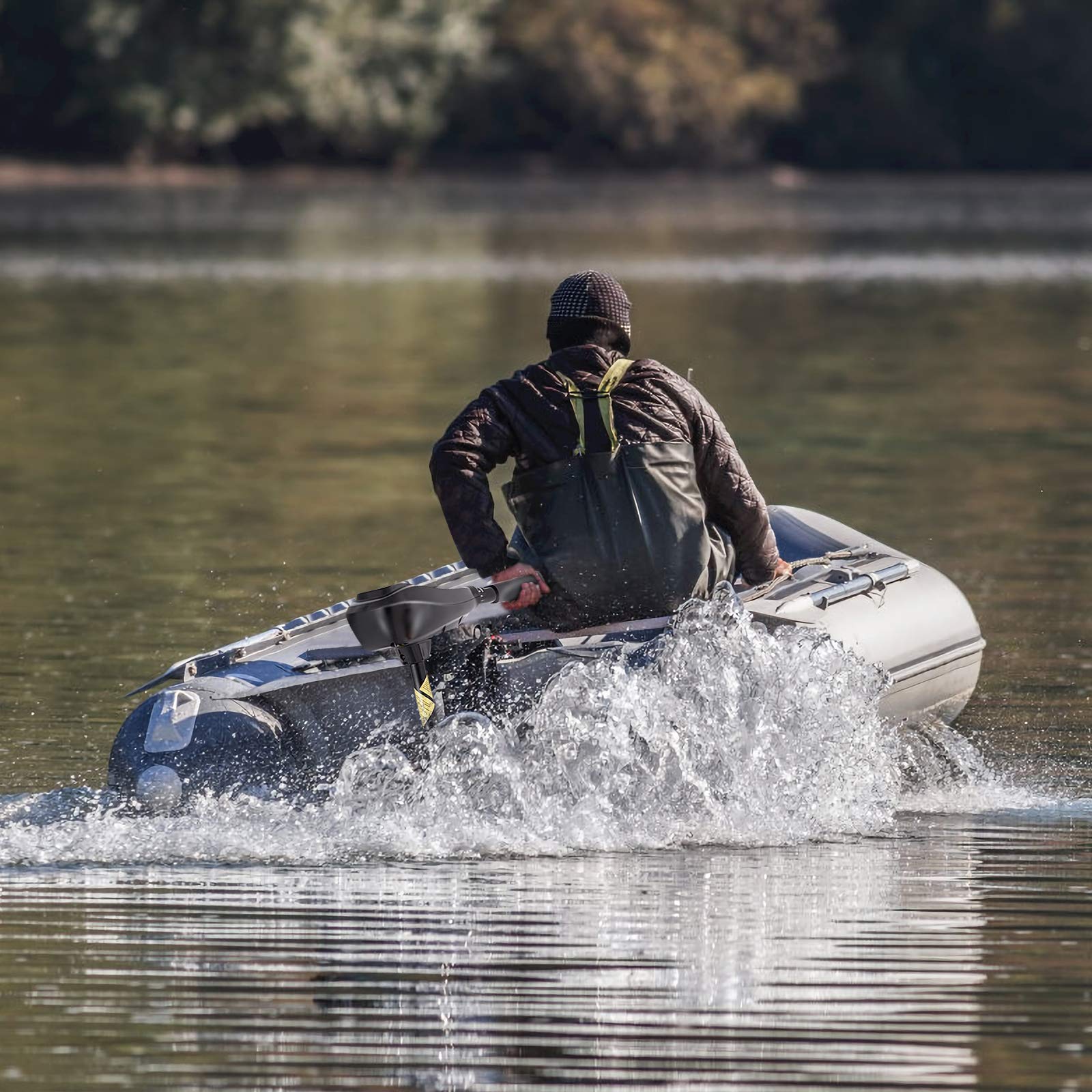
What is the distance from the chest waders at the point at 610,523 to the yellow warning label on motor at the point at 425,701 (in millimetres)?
513

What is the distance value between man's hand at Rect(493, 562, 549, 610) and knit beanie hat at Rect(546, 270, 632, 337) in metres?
0.64

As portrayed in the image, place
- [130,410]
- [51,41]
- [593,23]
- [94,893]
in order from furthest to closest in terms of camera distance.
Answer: [593,23] → [51,41] → [130,410] → [94,893]

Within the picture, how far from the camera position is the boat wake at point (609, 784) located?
649 cm

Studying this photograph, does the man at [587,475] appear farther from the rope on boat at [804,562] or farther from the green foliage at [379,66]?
the green foliage at [379,66]

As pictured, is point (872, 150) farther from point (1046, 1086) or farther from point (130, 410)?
point (1046, 1086)

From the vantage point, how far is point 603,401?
7027 mm

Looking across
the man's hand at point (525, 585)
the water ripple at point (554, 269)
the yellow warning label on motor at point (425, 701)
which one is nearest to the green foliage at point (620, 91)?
the water ripple at point (554, 269)

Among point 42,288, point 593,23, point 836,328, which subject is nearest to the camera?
point 836,328

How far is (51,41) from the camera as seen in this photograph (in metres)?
58.4

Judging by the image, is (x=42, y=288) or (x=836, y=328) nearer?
(x=836, y=328)

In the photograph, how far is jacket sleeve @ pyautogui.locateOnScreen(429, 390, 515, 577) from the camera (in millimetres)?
7043

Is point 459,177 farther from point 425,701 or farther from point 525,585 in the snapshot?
point 425,701

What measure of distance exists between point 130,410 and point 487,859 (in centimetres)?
1199

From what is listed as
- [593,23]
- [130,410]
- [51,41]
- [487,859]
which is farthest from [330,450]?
[593,23]
